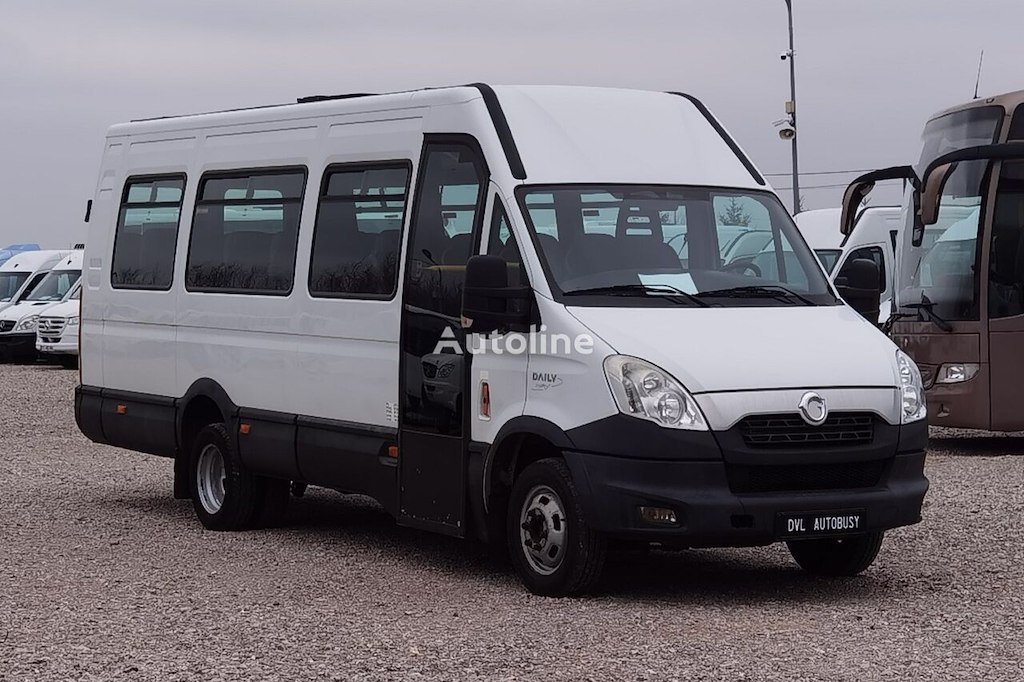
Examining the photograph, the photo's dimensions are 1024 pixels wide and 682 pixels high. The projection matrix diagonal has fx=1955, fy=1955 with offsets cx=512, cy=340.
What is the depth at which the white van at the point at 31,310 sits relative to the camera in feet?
126

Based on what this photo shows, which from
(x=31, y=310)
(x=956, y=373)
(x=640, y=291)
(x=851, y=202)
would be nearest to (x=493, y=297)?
(x=640, y=291)

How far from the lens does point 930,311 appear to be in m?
18.6

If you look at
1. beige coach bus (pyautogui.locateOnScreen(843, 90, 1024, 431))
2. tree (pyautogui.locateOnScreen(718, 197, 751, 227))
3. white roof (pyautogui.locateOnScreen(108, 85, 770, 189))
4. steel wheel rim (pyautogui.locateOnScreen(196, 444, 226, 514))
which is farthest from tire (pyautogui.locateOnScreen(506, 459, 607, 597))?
beige coach bus (pyautogui.locateOnScreen(843, 90, 1024, 431))

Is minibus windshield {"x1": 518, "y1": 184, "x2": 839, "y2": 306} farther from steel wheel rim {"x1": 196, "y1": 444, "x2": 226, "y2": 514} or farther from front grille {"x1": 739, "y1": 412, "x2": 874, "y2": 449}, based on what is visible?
steel wheel rim {"x1": 196, "y1": 444, "x2": 226, "y2": 514}

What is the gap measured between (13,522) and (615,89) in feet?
17.7

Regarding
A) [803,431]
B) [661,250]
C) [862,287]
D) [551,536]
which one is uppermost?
[661,250]

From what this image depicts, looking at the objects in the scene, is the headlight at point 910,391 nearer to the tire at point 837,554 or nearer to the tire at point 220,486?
the tire at point 837,554

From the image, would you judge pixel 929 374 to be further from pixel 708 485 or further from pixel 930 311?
pixel 708 485

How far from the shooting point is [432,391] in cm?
1061

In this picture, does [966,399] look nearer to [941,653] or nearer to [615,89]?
[615,89]

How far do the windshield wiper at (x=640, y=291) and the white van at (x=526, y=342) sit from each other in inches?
0.6

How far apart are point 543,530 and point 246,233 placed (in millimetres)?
3871

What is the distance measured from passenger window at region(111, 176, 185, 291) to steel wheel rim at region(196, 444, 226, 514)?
1248mm

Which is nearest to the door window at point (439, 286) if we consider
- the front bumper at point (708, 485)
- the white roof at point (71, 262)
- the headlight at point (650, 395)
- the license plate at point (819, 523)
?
the front bumper at point (708, 485)
